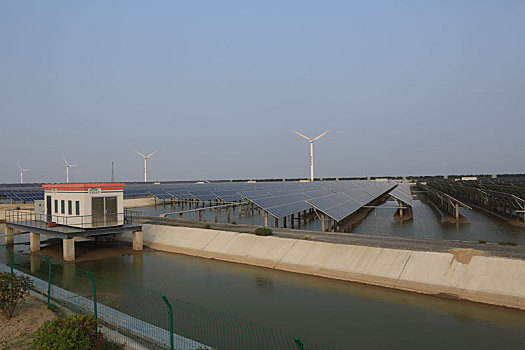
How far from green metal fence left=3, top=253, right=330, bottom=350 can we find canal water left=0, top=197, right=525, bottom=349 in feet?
2.95

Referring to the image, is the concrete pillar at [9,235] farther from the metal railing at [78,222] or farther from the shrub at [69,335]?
the shrub at [69,335]

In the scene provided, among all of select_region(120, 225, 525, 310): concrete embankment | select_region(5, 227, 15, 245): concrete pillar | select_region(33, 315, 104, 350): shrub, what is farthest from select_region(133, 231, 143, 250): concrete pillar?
select_region(33, 315, 104, 350): shrub

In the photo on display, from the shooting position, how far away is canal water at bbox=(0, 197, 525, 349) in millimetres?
14984

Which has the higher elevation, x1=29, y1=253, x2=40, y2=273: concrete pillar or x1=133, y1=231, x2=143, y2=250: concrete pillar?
x1=133, y1=231, x2=143, y2=250: concrete pillar

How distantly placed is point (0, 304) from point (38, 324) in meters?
1.80

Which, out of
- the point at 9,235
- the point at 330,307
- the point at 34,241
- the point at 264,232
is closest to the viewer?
the point at 330,307

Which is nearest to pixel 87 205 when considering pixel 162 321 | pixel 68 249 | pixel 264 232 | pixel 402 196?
pixel 68 249

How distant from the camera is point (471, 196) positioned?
91812mm

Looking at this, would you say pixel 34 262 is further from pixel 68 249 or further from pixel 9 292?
pixel 9 292

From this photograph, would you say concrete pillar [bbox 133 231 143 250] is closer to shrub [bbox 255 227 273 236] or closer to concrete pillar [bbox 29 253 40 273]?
concrete pillar [bbox 29 253 40 273]

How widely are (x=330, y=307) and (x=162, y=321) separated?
27.2 feet

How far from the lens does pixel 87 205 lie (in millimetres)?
30172

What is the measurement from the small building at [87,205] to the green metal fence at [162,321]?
7909 millimetres

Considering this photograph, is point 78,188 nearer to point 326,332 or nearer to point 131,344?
point 131,344
